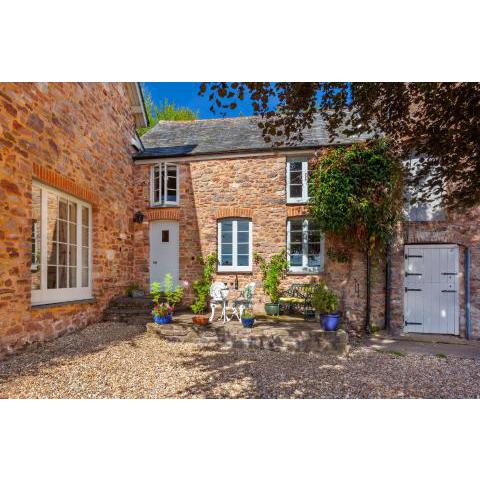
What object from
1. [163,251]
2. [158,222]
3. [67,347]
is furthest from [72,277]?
[158,222]

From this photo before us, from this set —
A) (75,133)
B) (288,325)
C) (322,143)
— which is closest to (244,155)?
(322,143)

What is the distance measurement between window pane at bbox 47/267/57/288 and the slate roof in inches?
160

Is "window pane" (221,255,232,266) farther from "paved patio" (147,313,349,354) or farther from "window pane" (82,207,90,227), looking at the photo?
"window pane" (82,207,90,227)

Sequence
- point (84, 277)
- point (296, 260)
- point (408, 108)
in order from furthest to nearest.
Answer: point (296, 260) < point (84, 277) < point (408, 108)

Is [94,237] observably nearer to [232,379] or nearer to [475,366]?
[232,379]

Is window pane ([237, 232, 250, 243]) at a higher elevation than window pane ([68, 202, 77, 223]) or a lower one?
lower

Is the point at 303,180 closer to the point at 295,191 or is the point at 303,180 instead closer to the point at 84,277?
the point at 295,191

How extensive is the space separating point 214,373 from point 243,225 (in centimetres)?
436

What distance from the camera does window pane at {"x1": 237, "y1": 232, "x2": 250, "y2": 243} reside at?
729cm

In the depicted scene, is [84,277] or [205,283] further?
[205,283]

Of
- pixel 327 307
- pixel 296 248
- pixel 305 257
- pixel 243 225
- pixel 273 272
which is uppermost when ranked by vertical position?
pixel 243 225

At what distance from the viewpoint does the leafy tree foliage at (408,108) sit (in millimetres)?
3430

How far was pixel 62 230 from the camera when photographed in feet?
16.6

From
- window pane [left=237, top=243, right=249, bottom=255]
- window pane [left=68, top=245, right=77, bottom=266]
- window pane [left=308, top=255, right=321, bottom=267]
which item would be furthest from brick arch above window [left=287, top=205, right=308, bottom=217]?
window pane [left=68, top=245, right=77, bottom=266]
